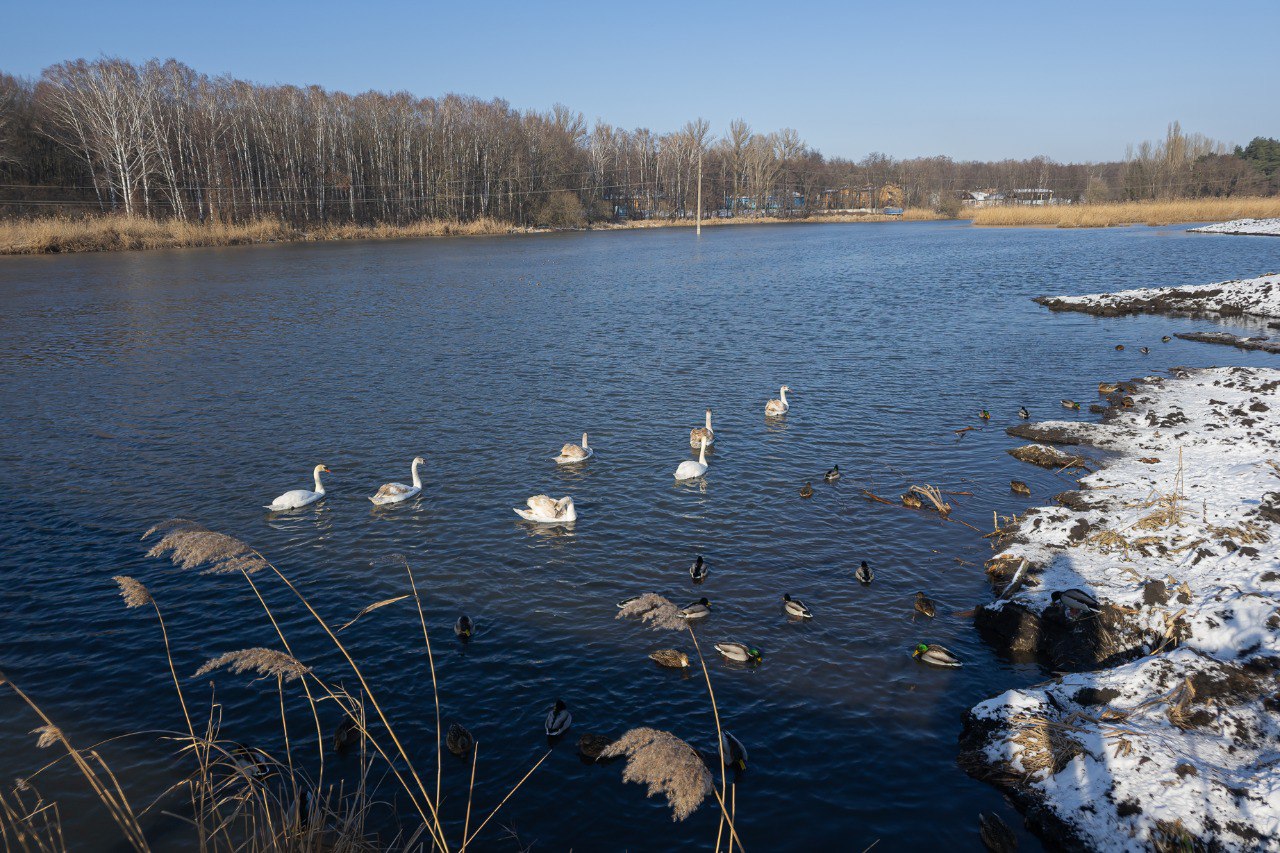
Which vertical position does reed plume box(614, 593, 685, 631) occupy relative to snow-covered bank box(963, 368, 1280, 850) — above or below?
above

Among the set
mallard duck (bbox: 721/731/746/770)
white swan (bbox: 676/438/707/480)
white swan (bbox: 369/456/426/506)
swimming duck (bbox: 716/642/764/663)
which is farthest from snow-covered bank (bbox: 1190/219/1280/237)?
mallard duck (bbox: 721/731/746/770)

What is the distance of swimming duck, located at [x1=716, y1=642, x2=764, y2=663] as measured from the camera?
11633 mm

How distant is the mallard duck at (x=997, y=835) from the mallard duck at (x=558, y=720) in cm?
502

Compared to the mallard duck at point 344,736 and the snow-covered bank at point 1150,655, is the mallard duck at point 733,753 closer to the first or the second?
the snow-covered bank at point 1150,655

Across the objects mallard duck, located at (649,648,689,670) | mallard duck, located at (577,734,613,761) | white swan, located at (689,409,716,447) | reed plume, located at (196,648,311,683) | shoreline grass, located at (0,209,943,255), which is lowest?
mallard duck, located at (577,734,613,761)

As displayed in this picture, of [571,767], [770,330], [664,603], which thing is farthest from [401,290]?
[664,603]

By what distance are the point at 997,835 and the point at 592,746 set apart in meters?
4.65

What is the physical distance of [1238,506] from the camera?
14.3m

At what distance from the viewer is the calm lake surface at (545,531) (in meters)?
9.66

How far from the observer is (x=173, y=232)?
7550 centimetres

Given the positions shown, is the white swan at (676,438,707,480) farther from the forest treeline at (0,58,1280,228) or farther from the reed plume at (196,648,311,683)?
the forest treeline at (0,58,1280,228)

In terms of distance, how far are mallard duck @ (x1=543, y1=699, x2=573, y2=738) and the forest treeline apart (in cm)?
8620

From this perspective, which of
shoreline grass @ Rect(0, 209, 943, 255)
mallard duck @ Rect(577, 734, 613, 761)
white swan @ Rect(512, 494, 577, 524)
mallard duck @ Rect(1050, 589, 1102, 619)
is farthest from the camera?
shoreline grass @ Rect(0, 209, 943, 255)

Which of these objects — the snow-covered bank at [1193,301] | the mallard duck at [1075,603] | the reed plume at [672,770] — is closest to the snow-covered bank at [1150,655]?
the mallard duck at [1075,603]
